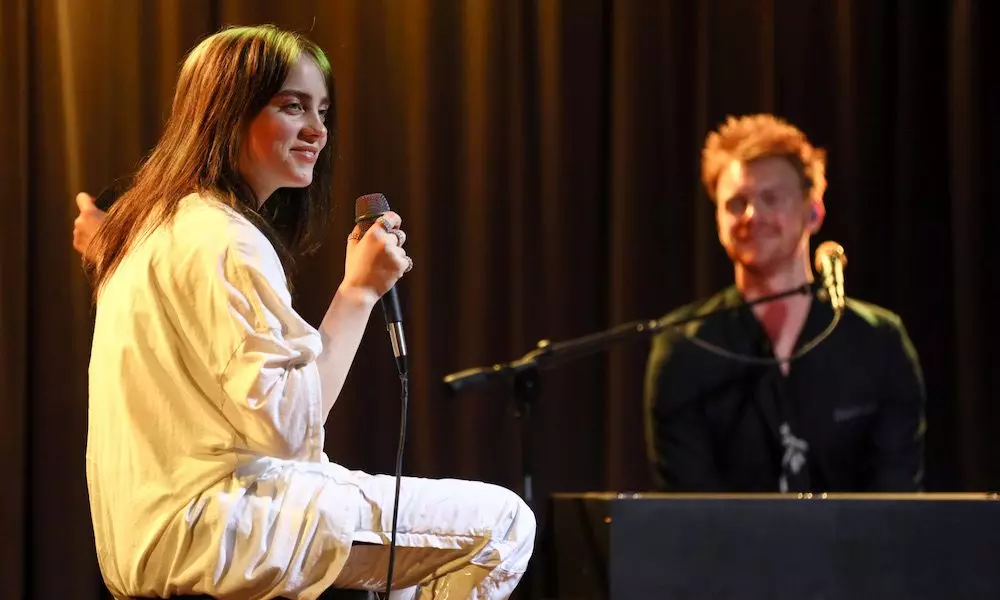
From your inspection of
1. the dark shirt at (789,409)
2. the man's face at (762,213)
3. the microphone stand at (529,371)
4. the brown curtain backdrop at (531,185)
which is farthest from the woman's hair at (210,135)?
the man's face at (762,213)

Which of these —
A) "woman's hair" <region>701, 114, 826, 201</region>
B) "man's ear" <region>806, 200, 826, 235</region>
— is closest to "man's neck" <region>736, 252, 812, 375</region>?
"man's ear" <region>806, 200, 826, 235</region>

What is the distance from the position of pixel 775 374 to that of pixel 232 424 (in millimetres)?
2198

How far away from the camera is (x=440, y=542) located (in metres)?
1.53

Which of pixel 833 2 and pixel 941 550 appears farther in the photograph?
pixel 833 2

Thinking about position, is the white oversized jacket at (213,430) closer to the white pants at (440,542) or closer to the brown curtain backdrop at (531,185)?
the white pants at (440,542)

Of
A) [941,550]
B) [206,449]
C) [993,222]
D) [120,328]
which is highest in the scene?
[993,222]

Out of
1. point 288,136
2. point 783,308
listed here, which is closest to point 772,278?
point 783,308

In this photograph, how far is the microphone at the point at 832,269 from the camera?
341 cm

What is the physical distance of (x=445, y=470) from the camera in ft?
11.1

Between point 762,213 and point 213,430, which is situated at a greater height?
point 762,213

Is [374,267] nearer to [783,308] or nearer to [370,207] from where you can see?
[370,207]

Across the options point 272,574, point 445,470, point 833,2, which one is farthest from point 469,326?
point 272,574

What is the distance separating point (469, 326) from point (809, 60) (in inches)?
54.4

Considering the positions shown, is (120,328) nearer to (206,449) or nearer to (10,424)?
(206,449)
